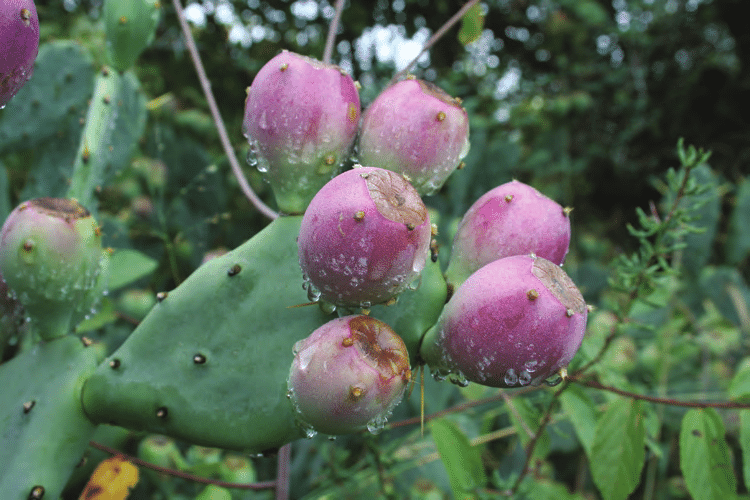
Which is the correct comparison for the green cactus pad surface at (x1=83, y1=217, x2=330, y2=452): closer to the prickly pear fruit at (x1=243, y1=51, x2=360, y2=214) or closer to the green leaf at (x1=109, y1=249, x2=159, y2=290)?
the prickly pear fruit at (x1=243, y1=51, x2=360, y2=214)

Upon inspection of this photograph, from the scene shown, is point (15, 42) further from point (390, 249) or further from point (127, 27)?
point (127, 27)

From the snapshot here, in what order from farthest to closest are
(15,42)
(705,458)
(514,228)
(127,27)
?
(127,27)
(705,458)
(514,228)
(15,42)

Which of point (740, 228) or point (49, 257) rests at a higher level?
point (49, 257)

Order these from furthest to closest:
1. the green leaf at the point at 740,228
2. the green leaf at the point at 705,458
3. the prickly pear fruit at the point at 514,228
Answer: the green leaf at the point at 740,228 → the green leaf at the point at 705,458 → the prickly pear fruit at the point at 514,228

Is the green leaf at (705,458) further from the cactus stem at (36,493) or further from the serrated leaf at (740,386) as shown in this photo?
the cactus stem at (36,493)

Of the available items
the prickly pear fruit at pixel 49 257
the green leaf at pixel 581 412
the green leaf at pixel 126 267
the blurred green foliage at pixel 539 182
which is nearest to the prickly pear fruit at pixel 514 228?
the blurred green foliage at pixel 539 182

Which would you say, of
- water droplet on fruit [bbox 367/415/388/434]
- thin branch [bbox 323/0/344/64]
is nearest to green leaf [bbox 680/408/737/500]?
water droplet on fruit [bbox 367/415/388/434]

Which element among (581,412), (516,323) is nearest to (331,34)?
(516,323)
